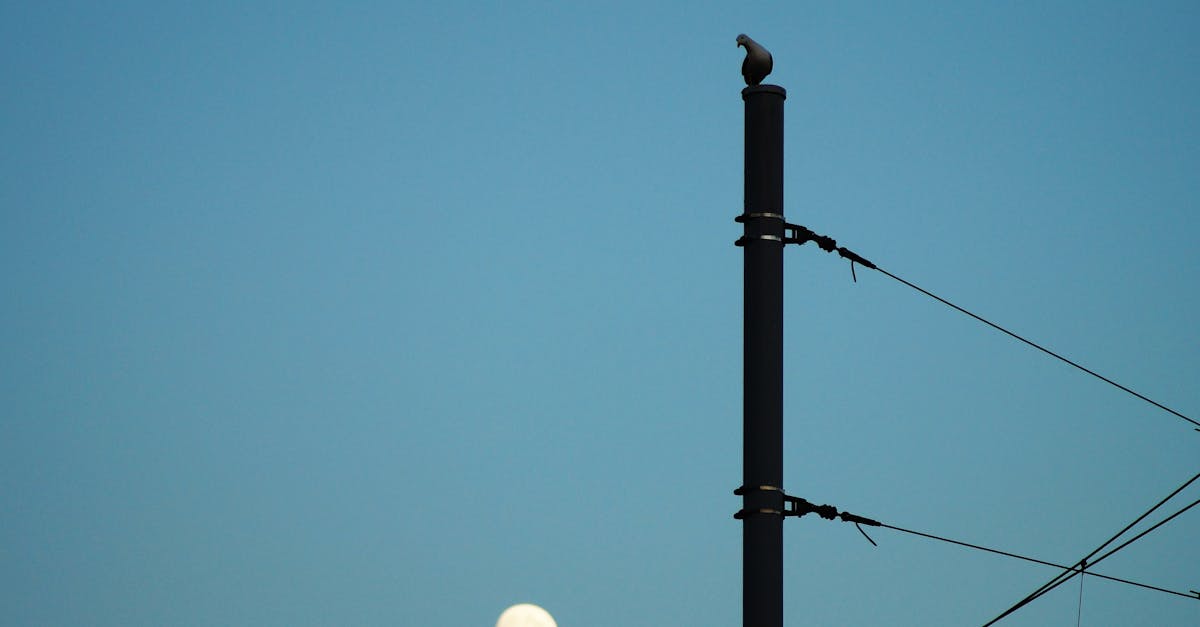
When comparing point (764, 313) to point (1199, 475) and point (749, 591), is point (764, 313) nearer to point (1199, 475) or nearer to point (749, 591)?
point (749, 591)

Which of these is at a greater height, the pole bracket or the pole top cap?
the pole top cap

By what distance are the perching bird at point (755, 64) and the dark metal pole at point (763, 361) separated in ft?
0.30

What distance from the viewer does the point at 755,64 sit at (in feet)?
31.4

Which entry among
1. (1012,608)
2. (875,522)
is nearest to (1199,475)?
(1012,608)

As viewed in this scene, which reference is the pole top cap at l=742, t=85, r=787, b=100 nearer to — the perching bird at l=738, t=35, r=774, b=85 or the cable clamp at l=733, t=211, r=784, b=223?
the perching bird at l=738, t=35, r=774, b=85

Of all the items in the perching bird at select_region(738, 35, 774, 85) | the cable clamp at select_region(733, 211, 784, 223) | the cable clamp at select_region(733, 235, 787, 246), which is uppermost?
the perching bird at select_region(738, 35, 774, 85)

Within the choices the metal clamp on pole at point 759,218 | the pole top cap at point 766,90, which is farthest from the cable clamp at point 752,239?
the pole top cap at point 766,90

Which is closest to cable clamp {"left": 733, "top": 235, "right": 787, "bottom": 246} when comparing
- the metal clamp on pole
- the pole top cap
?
the metal clamp on pole

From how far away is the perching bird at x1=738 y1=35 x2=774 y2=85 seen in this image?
31.4 feet

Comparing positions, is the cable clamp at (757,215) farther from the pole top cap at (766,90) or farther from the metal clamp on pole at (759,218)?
the pole top cap at (766,90)

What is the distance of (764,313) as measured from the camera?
29.8 feet

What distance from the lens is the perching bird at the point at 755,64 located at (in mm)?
9586

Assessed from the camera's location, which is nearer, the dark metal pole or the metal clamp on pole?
the dark metal pole

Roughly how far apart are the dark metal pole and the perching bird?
91mm
